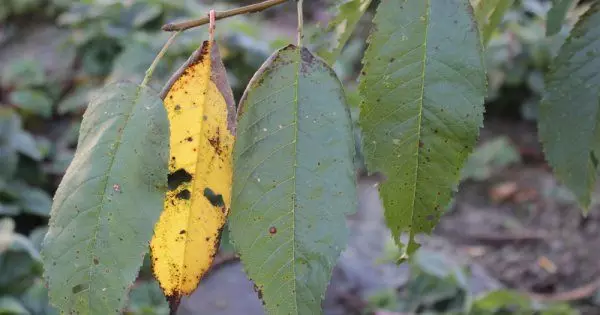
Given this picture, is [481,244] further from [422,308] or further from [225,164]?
[225,164]

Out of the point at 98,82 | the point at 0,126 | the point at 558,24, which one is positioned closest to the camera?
the point at 558,24

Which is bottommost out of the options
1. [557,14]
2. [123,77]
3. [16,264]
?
[557,14]

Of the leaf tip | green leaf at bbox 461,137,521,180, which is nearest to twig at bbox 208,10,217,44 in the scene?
the leaf tip

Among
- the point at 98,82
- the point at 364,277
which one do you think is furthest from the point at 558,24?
the point at 98,82

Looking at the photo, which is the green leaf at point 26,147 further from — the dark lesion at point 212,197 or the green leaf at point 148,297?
the dark lesion at point 212,197

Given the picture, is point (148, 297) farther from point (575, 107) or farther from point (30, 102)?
point (575, 107)

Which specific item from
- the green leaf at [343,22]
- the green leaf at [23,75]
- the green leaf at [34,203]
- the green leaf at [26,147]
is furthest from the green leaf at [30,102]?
the green leaf at [343,22]

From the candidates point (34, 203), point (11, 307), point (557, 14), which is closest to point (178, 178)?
point (557, 14)
